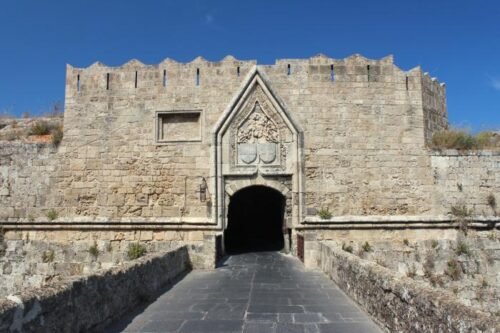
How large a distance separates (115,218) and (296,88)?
22.2ft

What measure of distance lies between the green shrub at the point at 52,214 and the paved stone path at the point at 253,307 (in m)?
5.41

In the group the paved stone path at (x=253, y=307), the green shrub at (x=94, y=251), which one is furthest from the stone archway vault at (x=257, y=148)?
the green shrub at (x=94, y=251)

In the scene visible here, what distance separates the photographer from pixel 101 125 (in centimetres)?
1356

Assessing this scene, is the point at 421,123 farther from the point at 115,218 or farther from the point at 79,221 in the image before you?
the point at 79,221

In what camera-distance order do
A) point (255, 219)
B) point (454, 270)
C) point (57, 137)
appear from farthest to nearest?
point (255, 219), point (57, 137), point (454, 270)

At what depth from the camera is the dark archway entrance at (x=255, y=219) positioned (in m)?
18.3

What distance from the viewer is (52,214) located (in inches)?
520

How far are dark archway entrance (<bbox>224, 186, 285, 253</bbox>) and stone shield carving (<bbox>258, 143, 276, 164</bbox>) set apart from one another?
4.99 meters

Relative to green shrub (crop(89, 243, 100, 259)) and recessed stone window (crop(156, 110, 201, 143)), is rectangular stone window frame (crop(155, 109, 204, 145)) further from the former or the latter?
green shrub (crop(89, 243, 100, 259))

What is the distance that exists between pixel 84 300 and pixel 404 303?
3.60 metres

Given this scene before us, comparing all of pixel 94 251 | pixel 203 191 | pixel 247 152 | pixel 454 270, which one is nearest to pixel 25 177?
pixel 94 251

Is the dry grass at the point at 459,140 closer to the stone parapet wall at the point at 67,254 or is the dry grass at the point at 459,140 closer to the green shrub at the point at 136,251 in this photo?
the stone parapet wall at the point at 67,254

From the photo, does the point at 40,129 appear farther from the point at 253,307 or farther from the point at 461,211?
the point at 461,211

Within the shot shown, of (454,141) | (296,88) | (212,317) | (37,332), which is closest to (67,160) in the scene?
(296,88)
